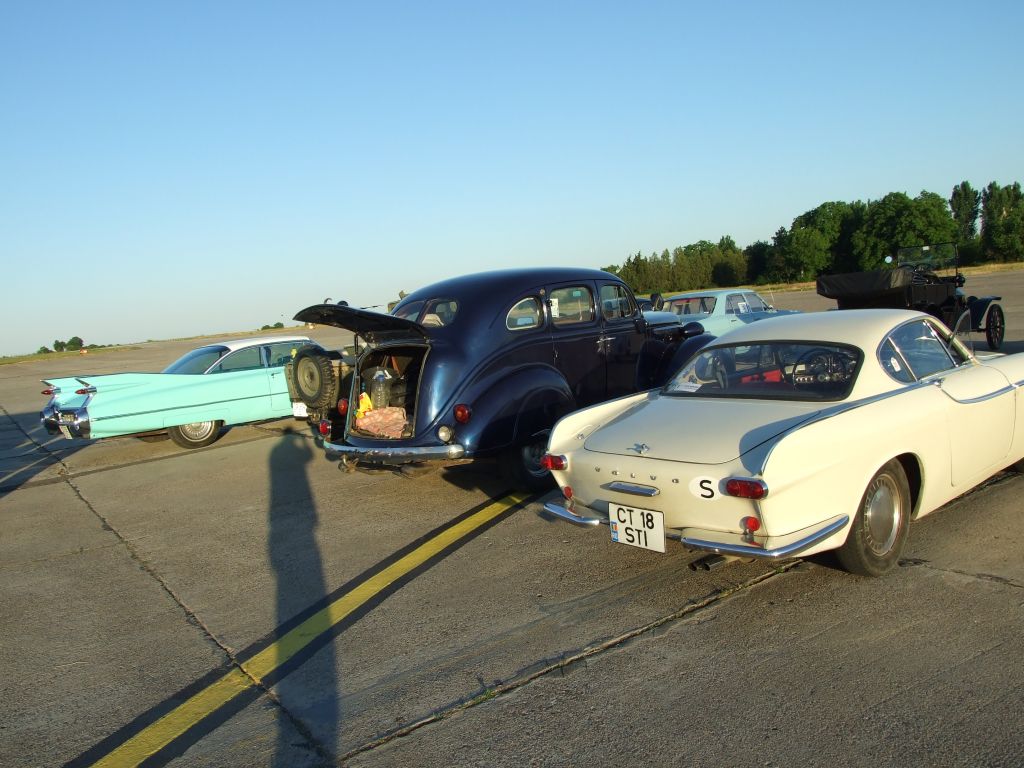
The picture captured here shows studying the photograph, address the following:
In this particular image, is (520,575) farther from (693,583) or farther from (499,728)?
(499,728)

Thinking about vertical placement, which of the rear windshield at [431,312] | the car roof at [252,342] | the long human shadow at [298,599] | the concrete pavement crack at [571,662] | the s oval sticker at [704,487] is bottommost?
the concrete pavement crack at [571,662]

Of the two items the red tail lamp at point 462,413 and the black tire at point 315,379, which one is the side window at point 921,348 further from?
the black tire at point 315,379

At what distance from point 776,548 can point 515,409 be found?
10.4ft

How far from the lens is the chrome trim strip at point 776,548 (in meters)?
3.81

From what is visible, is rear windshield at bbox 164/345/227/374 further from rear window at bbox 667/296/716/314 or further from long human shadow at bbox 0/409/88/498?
rear window at bbox 667/296/716/314

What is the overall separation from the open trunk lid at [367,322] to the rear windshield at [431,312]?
0.99ft

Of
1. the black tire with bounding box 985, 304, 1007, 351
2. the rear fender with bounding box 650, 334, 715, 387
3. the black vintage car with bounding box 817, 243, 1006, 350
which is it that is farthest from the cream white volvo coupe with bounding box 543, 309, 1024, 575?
the black tire with bounding box 985, 304, 1007, 351

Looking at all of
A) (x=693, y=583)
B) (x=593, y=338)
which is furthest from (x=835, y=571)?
(x=593, y=338)

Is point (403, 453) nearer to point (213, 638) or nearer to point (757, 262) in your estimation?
point (213, 638)

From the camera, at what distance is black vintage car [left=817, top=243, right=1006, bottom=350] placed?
1413 cm

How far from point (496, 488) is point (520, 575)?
7.86ft

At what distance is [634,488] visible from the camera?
14.2 feet

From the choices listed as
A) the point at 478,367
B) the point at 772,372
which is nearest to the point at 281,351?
the point at 478,367

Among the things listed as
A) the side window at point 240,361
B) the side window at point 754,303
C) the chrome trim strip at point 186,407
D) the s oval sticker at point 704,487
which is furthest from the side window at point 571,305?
the side window at point 754,303
